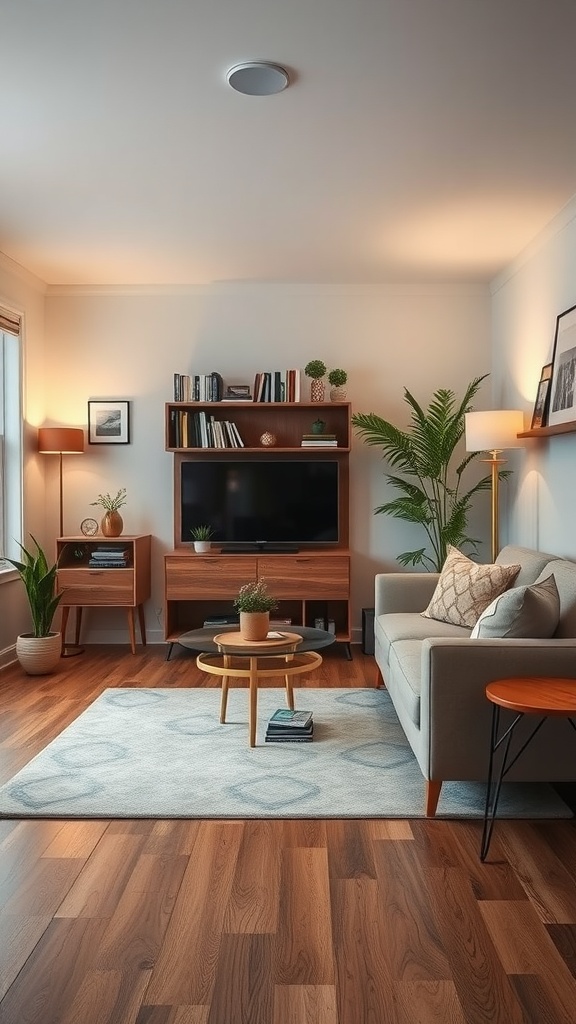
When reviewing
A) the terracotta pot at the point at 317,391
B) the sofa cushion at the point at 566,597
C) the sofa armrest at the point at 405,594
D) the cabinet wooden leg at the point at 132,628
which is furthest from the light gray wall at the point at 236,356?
the sofa cushion at the point at 566,597

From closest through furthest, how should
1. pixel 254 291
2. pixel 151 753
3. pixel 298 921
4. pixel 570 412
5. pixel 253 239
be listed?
pixel 298 921
pixel 151 753
pixel 570 412
pixel 253 239
pixel 254 291

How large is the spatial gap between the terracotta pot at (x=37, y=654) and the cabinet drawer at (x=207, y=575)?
860 mm

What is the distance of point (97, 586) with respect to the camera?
223 inches

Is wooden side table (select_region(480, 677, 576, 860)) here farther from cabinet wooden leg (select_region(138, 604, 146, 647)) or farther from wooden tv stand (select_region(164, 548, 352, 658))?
cabinet wooden leg (select_region(138, 604, 146, 647))

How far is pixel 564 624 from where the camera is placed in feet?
10.2

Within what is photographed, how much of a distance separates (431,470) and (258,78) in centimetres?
319

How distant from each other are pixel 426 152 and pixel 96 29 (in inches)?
61.5

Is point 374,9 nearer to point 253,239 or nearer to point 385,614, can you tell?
point 253,239

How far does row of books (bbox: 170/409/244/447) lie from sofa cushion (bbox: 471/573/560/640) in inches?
124

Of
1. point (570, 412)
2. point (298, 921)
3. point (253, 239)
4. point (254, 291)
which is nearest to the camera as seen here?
point (298, 921)

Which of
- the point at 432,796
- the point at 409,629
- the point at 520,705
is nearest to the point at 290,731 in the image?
the point at 409,629

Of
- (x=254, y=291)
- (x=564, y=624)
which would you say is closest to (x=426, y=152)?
(x=564, y=624)

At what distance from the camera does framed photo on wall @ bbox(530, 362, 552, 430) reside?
15.1ft

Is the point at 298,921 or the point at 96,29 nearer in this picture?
the point at 298,921
